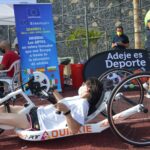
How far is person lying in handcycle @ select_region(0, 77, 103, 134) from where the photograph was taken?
16.0ft

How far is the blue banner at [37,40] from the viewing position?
923 centimetres

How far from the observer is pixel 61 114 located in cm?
→ 521

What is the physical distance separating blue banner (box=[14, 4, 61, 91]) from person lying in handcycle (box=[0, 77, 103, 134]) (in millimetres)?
4027

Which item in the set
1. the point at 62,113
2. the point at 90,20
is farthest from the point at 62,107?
the point at 90,20

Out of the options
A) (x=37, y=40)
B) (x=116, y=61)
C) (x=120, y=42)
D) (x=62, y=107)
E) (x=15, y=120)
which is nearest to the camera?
(x=62, y=107)

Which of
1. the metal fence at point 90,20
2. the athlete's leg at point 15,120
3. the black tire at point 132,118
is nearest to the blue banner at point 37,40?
the black tire at point 132,118

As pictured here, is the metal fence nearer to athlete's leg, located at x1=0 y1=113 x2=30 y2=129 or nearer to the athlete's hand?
athlete's leg, located at x1=0 y1=113 x2=30 y2=129

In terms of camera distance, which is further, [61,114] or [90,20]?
[90,20]

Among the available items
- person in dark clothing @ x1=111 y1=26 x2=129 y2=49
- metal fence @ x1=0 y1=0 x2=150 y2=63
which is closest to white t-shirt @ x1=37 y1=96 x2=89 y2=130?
person in dark clothing @ x1=111 y1=26 x2=129 y2=49

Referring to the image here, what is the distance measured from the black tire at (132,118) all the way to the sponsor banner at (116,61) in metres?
2.02

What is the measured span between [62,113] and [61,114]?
0.13 metres

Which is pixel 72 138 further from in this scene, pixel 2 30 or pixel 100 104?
pixel 2 30

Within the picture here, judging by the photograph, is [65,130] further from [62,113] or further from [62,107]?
[62,107]

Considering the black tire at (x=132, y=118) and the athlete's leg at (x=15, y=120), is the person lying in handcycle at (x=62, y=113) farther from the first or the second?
the black tire at (x=132, y=118)
